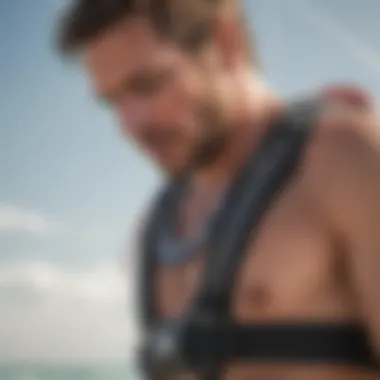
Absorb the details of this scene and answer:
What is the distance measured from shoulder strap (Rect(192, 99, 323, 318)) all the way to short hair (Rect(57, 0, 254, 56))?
0.13m

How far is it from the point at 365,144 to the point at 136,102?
0.73 feet

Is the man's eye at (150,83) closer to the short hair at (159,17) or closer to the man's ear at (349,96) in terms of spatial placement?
the short hair at (159,17)

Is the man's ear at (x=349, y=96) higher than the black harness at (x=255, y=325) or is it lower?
higher

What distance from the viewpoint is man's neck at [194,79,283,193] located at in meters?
0.71

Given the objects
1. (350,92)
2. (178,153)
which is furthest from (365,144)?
(178,153)

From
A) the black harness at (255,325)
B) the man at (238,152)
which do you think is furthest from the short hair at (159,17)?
the black harness at (255,325)

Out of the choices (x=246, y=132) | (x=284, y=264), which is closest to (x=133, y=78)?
(x=246, y=132)

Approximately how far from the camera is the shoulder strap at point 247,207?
2.17 ft

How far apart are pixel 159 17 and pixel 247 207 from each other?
0.20 m

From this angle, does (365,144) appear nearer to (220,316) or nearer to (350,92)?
(350,92)

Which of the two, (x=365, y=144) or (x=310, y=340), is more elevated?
(x=365, y=144)

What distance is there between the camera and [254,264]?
26.3 inches

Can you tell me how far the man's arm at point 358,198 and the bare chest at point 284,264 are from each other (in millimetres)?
23

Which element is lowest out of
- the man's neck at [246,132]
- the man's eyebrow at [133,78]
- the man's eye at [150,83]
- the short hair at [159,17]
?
the man's neck at [246,132]
